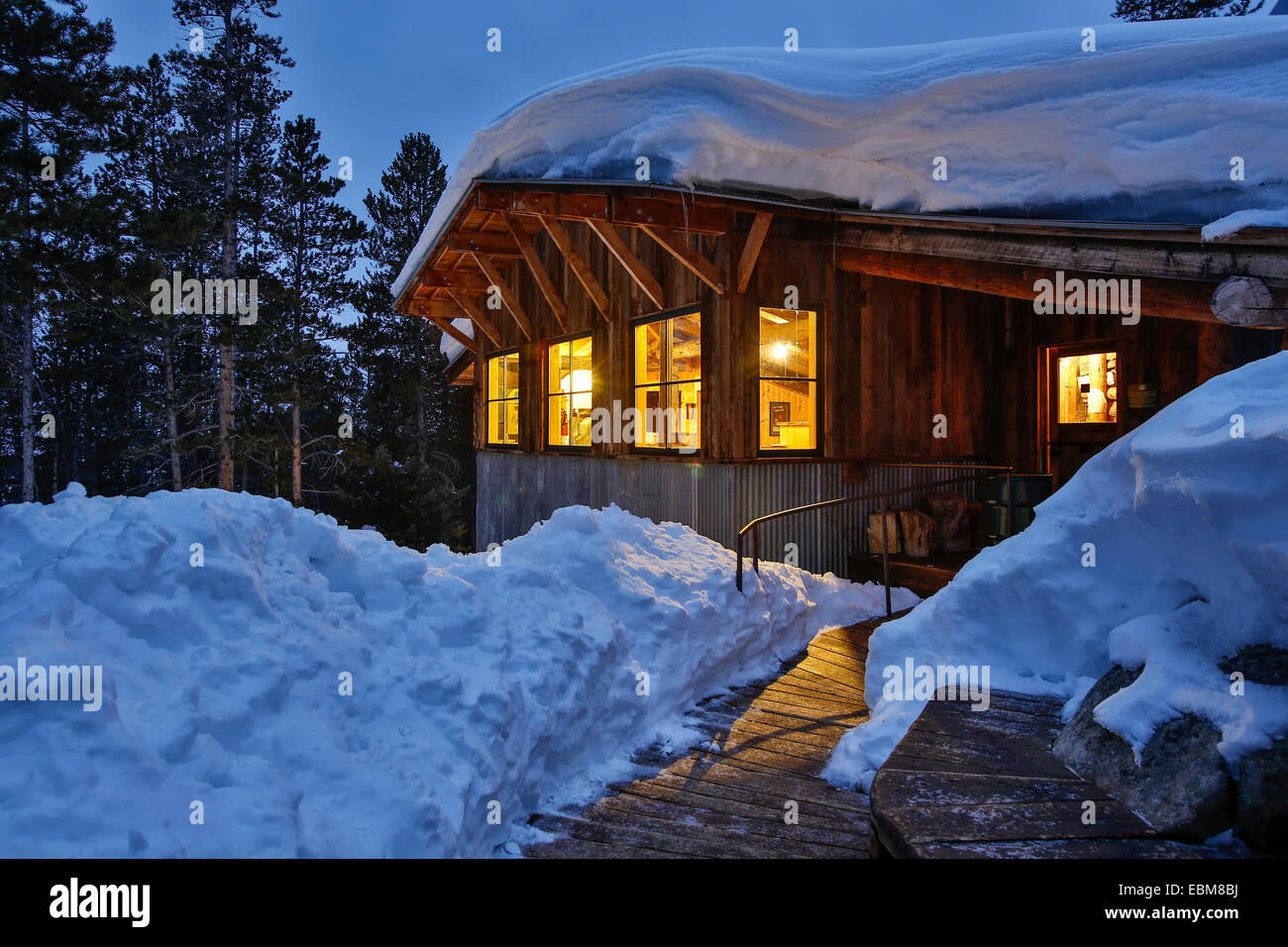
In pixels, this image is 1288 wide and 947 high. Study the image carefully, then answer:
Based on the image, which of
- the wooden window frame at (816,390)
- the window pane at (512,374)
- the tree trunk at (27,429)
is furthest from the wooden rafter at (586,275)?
the tree trunk at (27,429)

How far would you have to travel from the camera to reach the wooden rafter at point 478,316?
16125mm

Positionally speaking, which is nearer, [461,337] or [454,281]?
[454,281]

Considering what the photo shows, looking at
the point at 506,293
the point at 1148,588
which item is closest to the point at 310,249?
the point at 506,293

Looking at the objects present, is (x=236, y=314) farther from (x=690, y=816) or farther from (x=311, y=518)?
(x=690, y=816)

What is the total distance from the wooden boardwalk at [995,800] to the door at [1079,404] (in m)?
7.73

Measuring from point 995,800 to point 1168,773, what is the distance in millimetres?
622

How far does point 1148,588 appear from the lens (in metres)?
4.05

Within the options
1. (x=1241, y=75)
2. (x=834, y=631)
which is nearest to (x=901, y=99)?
(x=1241, y=75)

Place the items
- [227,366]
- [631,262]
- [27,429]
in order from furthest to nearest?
[27,429]
[227,366]
[631,262]

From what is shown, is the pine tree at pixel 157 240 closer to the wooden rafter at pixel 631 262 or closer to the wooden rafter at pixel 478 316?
the wooden rafter at pixel 478 316

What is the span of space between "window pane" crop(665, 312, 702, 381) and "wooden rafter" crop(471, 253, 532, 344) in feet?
15.1

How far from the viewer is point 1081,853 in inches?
106

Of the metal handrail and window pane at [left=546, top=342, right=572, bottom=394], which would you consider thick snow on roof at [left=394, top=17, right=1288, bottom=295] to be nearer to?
the metal handrail

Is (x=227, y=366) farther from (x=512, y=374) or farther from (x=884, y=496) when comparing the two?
(x=884, y=496)
